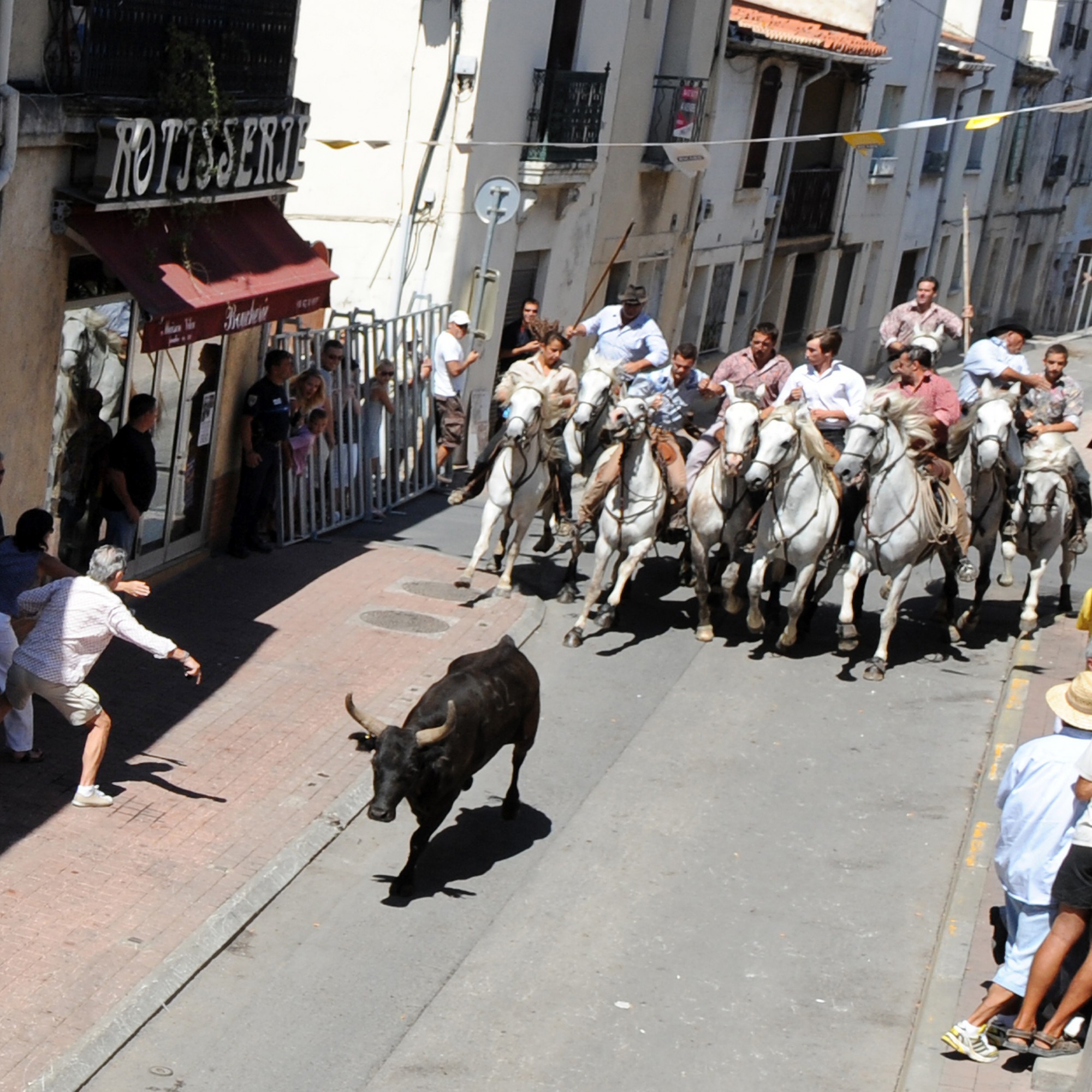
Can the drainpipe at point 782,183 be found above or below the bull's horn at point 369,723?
above

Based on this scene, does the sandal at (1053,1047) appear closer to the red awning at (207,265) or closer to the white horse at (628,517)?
the white horse at (628,517)

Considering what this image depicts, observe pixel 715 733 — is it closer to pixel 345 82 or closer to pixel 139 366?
pixel 139 366

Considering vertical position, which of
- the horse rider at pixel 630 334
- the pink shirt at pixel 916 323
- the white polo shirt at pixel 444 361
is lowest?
the white polo shirt at pixel 444 361

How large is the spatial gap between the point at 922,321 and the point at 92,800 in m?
12.4

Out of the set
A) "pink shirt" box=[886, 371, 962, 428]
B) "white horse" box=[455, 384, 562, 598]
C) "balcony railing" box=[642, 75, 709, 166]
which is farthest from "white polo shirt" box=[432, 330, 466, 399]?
"balcony railing" box=[642, 75, 709, 166]

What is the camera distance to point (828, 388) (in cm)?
1529

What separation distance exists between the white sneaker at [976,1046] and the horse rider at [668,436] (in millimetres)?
6967

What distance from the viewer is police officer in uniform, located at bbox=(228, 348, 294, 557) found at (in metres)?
15.5

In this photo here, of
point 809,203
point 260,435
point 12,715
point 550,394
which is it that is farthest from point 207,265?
point 809,203

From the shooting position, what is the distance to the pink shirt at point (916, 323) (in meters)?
19.5

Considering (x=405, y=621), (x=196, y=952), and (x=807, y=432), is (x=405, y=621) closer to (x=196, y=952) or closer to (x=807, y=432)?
(x=807, y=432)

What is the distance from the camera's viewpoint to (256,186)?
1475 cm

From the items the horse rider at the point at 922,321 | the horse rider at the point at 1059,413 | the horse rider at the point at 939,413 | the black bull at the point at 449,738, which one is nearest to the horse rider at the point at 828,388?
the horse rider at the point at 939,413

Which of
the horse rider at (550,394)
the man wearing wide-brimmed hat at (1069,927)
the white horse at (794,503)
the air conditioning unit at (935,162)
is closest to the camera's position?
the man wearing wide-brimmed hat at (1069,927)
